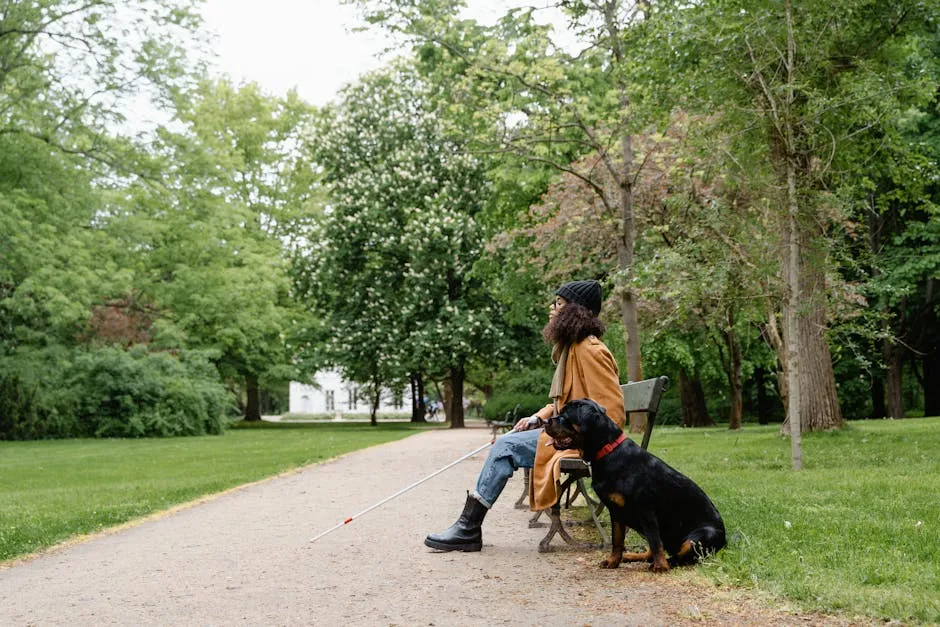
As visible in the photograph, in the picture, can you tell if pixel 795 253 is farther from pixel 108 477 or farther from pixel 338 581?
pixel 108 477

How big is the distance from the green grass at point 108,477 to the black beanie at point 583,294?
4.63m

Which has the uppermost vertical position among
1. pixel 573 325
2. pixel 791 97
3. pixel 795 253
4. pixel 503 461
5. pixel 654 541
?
pixel 791 97

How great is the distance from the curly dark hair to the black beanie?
5cm

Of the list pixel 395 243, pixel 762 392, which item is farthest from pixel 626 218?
pixel 762 392

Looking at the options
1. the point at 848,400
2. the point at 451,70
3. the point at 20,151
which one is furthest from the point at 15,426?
the point at 848,400

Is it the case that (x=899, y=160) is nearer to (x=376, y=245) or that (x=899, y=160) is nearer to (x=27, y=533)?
(x=27, y=533)

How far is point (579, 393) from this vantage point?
637 centimetres

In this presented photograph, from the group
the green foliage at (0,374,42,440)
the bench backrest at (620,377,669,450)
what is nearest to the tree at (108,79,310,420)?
the green foliage at (0,374,42,440)

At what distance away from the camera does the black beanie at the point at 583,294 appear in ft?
21.6

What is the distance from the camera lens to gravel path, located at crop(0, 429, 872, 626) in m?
4.60

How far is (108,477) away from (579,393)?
1016 cm

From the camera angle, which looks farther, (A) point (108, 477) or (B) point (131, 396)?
(B) point (131, 396)

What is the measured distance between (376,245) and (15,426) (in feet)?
41.3

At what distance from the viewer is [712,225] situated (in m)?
11.3
